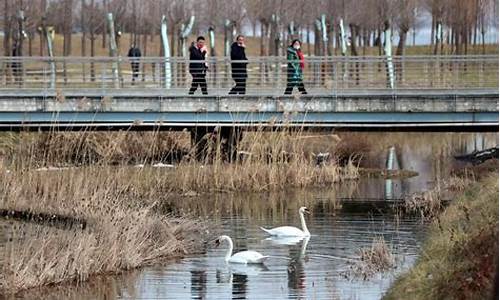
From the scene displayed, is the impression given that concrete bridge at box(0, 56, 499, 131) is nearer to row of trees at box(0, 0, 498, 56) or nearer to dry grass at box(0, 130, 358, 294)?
dry grass at box(0, 130, 358, 294)

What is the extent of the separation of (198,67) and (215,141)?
7.08 ft

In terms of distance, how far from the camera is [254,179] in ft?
99.2

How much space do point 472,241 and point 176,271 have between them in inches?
264

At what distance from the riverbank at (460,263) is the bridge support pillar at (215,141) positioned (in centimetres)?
1388

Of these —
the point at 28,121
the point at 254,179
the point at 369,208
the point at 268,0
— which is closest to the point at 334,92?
the point at 254,179

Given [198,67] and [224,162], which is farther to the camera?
[198,67]

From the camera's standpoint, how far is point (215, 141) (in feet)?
108

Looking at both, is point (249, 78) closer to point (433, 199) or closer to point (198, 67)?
point (198, 67)

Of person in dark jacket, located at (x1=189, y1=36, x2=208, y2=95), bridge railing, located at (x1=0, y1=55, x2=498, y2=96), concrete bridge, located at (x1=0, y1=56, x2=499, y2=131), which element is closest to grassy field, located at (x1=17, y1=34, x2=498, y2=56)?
bridge railing, located at (x1=0, y1=55, x2=498, y2=96)

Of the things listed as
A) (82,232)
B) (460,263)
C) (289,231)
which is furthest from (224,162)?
(460,263)

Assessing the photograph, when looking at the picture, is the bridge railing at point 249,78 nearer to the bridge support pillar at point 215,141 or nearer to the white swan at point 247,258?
the bridge support pillar at point 215,141

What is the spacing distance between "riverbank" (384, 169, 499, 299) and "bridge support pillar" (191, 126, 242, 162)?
13.9 meters

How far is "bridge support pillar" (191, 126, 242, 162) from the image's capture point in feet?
102

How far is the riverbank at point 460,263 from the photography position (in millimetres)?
11789
